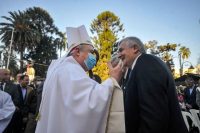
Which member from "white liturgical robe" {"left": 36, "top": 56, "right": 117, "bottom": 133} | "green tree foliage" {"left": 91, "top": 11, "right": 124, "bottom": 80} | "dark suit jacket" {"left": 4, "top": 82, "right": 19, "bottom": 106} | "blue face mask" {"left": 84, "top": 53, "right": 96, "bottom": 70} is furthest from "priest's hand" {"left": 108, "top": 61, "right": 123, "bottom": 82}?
"green tree foliage" {"left": 91, "top": 11, "right": 124, "bottom": 80}

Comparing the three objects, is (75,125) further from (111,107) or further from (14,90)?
(14,90)

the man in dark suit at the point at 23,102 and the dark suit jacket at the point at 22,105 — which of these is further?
the dark suit jacket at the point at 22,105

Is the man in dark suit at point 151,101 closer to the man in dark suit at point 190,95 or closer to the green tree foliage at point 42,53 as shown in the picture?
the man in dark suit at point 190,95

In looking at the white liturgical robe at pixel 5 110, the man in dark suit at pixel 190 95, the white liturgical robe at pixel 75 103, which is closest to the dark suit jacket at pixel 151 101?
the white liturgical robe at pixel 75 103

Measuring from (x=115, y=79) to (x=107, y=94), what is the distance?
250 millimetres

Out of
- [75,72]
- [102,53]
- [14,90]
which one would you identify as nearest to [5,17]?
[102,53]

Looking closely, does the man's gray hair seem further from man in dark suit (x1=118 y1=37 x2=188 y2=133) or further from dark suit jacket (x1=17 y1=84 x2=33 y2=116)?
dark suit jacket (x1=17 y1=84 x2=33 y2=116)

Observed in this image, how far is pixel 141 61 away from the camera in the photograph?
2.93 meters

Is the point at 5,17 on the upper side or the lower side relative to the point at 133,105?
upper

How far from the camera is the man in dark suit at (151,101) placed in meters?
2.69

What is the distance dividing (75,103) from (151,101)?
0.69 m

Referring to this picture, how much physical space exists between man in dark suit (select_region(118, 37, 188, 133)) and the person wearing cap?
224 millimetres

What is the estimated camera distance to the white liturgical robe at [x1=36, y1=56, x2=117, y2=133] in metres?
2.62

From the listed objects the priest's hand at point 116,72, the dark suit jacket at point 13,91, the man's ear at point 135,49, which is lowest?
the dark suit jacket at point 13,91
